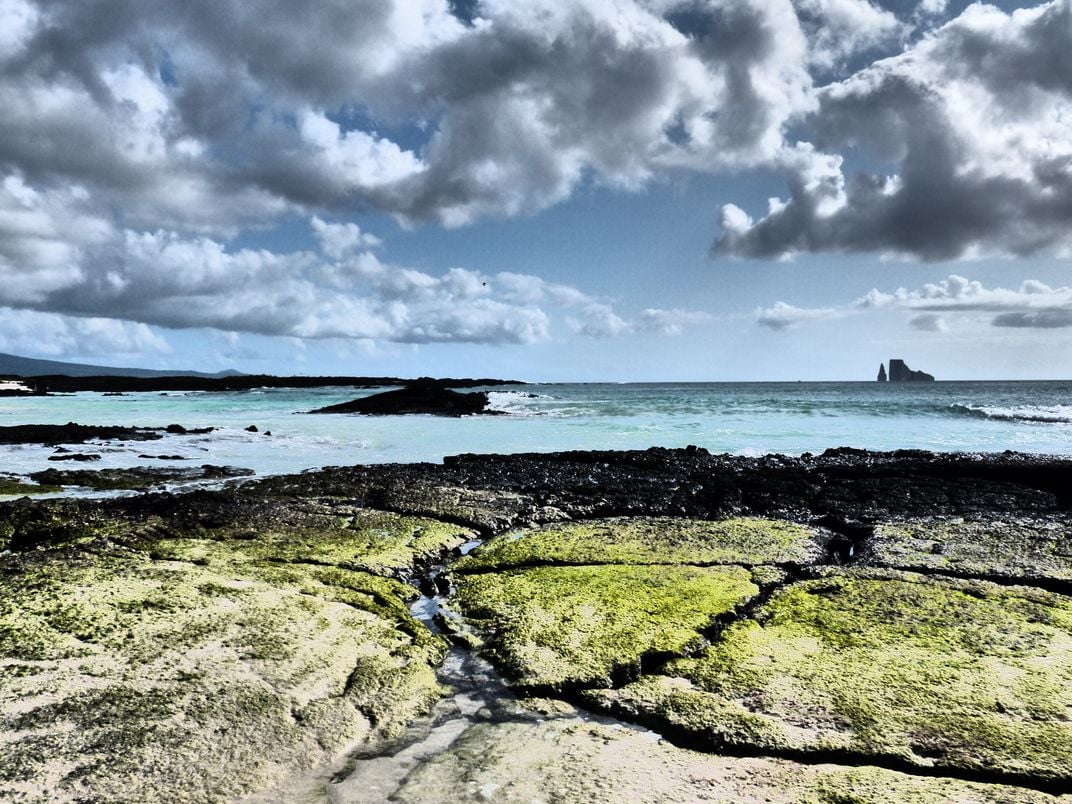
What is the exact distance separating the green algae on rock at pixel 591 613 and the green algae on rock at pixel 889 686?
0.28m

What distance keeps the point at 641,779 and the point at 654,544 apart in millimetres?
4510

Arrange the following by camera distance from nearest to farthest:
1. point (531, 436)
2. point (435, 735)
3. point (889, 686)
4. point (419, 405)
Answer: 1. point (435, 735)
2. point (889, 686)
3. point (531, 436)
4. point (419, 405)

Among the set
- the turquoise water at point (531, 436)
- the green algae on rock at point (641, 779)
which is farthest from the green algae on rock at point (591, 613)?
the turquoise water at point (531, 436)

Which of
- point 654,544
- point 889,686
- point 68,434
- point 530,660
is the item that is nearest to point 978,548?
point 654,544

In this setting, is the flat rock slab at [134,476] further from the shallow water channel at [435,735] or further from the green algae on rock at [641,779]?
the green algae on rock at [641,779]

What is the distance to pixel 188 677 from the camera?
390 centimetres

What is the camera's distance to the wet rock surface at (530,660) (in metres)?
3.10

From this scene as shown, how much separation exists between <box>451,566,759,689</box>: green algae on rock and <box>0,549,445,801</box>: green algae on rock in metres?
0.60

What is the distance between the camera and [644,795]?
2.92 m

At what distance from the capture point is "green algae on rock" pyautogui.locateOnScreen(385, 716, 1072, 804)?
2.92 meters

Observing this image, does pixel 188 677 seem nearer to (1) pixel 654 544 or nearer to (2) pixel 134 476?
(1) pixel 654 544

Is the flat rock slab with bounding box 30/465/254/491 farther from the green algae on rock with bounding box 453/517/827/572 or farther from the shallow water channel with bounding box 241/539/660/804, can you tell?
the shallow water channel with bounding box 241/539/660/804

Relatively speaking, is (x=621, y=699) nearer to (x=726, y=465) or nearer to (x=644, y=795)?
(x=644, y=795)

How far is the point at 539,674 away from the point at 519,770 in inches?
41.3
